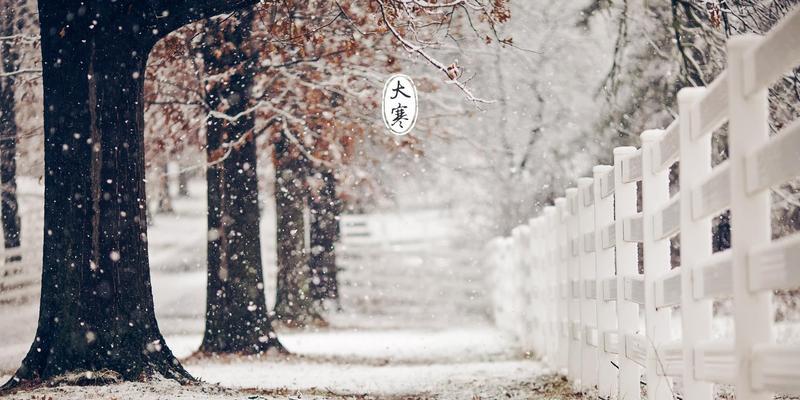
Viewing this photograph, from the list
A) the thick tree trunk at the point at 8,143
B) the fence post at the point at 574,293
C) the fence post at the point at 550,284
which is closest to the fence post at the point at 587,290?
the fence post at the point at 574,293

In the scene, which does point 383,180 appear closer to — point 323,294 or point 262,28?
point 323,294

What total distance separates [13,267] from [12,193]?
1543 mm

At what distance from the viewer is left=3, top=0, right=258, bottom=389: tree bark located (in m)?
8.66

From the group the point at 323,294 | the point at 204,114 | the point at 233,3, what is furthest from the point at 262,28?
the point at 323,294

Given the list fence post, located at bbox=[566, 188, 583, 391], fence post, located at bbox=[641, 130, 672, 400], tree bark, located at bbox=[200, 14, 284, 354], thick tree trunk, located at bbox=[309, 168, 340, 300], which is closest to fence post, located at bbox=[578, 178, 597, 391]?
fence post, located at bbox=[566, 188, 583, 391]

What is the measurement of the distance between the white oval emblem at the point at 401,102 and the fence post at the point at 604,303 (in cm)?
478

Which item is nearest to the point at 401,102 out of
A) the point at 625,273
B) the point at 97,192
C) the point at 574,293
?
the point at 574,293

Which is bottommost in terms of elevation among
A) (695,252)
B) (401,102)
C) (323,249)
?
(695,252)

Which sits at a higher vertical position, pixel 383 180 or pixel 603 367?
pixel 383 180

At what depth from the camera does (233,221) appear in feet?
46.4


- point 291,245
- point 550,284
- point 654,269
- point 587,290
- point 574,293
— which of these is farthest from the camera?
point 291,245

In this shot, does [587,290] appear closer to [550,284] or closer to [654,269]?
[654,269]

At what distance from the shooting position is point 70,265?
28.6ft

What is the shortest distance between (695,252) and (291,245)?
49.6ft
